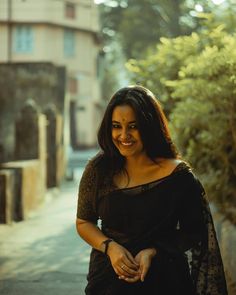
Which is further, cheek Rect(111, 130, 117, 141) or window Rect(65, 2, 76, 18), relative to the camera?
window Rect(65, 2, 76, 18)

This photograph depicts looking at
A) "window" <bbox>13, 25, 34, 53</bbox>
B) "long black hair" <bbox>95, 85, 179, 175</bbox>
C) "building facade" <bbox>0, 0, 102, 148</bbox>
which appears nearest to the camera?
"long black hair" <bbox>95, 85, 179, 175</bbox>

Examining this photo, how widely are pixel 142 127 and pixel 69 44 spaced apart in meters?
32.0

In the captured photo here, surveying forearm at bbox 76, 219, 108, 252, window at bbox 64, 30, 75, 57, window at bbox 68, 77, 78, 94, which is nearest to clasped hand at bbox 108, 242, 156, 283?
forearm at bbox 76, 219, 108, 252

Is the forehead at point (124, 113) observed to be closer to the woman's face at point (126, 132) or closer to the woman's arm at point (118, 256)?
the woman's face at point (126, 132)

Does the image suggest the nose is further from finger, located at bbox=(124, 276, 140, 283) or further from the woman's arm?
finger, located at bbox=(124, 276, 140, 283)

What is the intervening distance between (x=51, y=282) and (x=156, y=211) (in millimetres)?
3205

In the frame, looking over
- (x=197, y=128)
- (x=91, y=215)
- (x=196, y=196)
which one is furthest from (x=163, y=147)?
(x=197, y=128)

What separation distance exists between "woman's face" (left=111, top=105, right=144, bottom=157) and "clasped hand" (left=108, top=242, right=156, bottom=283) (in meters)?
0.47

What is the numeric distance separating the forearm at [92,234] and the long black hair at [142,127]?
27 centimetres

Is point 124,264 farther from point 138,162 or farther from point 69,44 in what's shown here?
point 69,44

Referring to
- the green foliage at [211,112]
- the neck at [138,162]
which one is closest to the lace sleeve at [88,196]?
the neck at [138,162]

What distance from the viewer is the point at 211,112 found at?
6.43 m

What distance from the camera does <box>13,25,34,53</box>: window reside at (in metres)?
29.4

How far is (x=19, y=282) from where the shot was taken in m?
5.48
